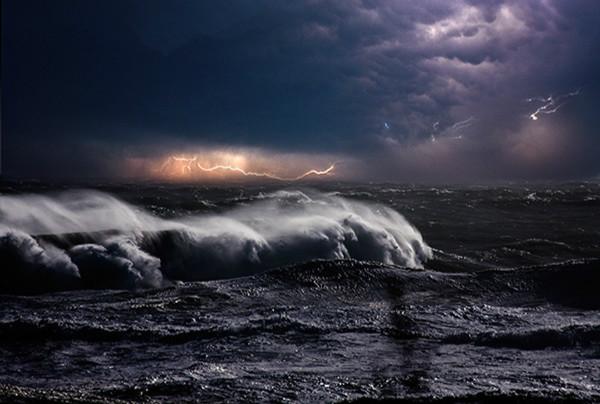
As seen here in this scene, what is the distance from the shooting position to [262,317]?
23.0 feet

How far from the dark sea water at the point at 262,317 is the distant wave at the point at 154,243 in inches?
1.9

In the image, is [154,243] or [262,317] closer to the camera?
[262,317]

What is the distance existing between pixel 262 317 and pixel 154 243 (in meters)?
6.58

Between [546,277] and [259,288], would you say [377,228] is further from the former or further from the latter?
[259,288]

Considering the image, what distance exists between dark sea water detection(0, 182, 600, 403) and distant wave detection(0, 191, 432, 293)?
49 millimetres

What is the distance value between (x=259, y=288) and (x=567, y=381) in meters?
5.19

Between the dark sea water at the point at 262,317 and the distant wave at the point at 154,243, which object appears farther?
the distant wave at the point at 154,243

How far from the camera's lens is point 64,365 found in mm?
5078

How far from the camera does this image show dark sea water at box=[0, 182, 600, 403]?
14.8ft

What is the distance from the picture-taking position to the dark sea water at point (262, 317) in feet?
14.8

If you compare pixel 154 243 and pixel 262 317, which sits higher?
pixel 154 243

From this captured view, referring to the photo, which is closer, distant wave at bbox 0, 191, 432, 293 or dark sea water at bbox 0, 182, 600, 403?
dark sea water at bbox 0, 182, 600, 403

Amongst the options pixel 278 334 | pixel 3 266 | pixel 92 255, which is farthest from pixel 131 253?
pixel 278 334

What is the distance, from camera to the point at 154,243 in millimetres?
12891
